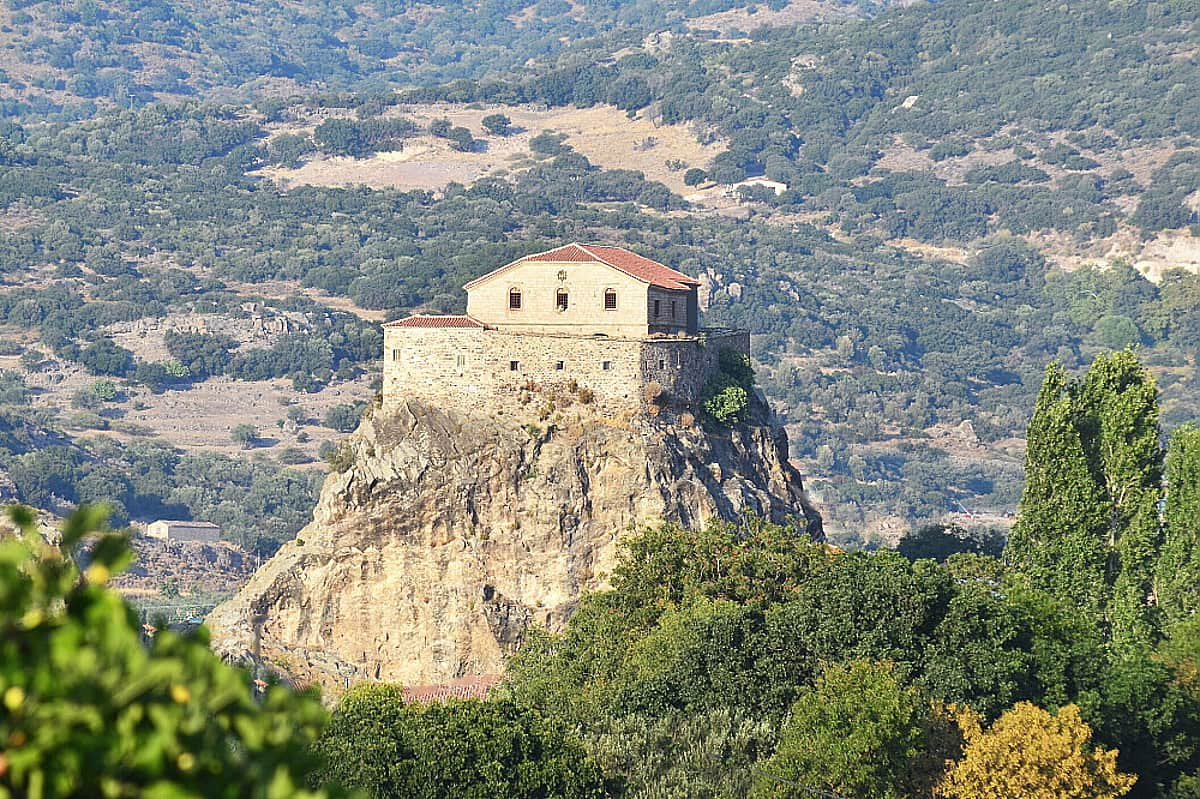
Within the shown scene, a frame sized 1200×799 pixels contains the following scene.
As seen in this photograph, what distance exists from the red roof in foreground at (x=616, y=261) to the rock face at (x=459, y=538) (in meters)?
4.71

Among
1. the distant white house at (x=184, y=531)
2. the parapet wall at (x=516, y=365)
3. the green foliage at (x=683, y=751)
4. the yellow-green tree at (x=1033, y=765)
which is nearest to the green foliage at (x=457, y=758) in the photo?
the green foliage at (x=683, y=751)

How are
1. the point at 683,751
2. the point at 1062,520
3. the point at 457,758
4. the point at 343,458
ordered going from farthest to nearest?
1. the point at 343,458
2. the point at 1062,520
3. the point at 683,751
4. the point at 457,758

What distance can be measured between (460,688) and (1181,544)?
17699mm

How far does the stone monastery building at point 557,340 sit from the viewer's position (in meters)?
51.3

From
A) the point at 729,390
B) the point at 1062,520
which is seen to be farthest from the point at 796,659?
the point at 729,390

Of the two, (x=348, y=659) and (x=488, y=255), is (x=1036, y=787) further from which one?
(x=488, y=255)

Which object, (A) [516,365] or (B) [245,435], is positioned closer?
(A) [516,365]

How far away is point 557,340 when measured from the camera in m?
51.3

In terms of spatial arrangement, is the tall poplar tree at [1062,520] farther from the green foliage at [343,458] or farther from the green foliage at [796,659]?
the green foliage at [343,458]

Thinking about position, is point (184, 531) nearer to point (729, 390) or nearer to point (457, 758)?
point (729, 390)

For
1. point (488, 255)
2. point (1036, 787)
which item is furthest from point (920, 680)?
point (488, 255)

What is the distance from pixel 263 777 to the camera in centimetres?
866

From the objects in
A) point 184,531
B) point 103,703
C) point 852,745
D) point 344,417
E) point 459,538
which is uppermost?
point 103,703

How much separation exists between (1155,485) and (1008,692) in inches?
567
